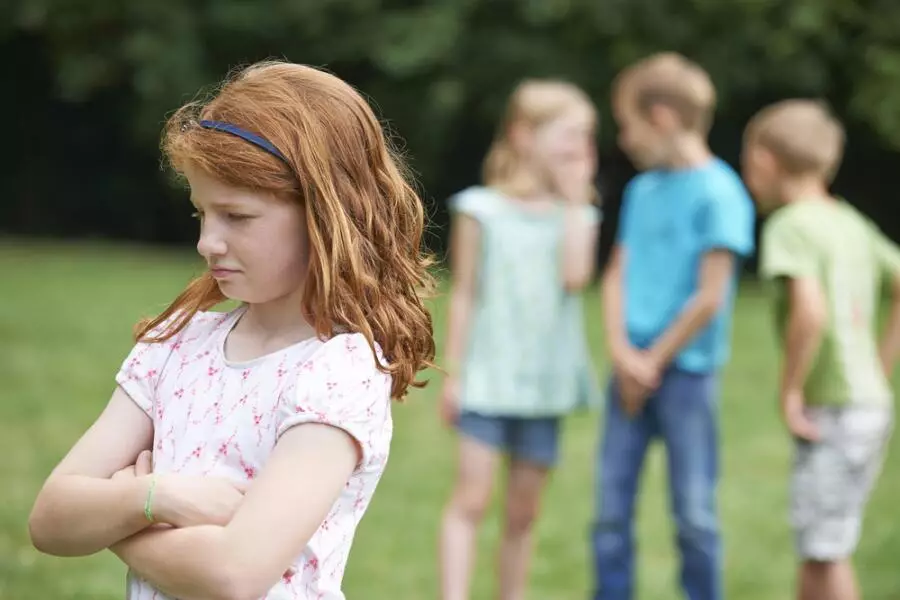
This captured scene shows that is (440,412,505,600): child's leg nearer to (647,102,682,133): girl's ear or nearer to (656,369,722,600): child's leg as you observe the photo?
(656,369,722,600): child's leg

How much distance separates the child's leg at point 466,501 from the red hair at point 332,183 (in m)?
2.62

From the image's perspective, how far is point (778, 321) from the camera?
4.59 meters

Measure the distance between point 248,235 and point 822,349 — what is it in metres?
2.90

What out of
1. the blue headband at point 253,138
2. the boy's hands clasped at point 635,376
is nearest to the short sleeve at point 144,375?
the blue headband at point 253,138

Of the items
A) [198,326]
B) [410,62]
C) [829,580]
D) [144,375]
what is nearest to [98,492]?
[144,375]

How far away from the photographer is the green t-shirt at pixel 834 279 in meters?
A: 4.41

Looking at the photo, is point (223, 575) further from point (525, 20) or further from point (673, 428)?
point (525, 20)

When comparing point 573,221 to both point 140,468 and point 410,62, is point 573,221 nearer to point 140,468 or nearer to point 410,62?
point 140,468

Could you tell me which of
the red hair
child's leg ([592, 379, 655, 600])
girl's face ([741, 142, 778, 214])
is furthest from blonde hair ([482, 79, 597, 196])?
the red hair

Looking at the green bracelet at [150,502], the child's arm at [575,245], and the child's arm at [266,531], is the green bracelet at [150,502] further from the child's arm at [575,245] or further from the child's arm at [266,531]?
the child's arm at [575,245]

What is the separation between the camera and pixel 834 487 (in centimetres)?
440

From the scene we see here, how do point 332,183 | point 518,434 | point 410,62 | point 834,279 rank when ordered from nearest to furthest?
point 332,183 < point 834,279 < point 518,434 < point 410,62

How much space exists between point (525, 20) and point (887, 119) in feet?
19.1

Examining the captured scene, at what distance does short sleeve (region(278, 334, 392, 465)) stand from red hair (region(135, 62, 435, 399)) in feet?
0.11
